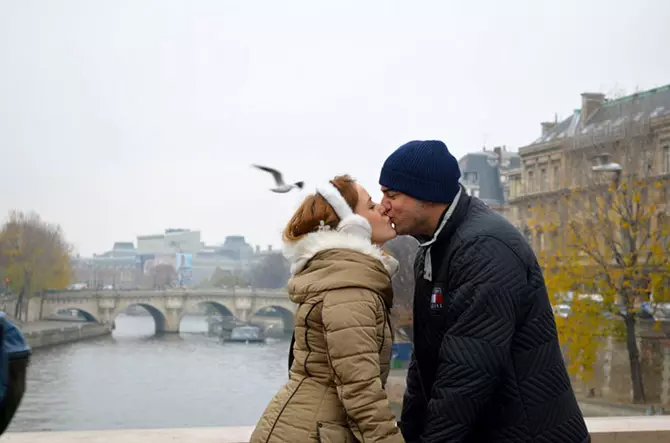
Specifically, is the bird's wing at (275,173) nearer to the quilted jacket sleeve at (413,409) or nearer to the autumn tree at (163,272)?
the quilted jacket sleeve at (413,409)

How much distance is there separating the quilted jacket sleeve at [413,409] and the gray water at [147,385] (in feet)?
65.2

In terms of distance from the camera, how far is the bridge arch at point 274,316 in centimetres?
5112

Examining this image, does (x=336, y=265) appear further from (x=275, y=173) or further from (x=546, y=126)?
(x=546, y=126)

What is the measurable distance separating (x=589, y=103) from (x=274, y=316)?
3465cm

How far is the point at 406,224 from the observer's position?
2.12m

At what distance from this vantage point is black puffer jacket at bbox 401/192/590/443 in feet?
6.17

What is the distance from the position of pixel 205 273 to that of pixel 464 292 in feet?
370

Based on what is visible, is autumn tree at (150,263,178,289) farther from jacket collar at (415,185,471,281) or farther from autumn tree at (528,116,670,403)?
jacket collar at (415,185,471,281)

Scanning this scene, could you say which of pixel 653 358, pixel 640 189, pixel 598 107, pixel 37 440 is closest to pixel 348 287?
pixel 37 440

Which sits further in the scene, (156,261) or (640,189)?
(156,261)

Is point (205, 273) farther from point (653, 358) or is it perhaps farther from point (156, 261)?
point (653, 358)

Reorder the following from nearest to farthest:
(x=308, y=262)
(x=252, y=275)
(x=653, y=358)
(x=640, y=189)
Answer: (x=308, y=262) → (x=653, y=358) → (x=640, y=189) → (x=252, y=275)

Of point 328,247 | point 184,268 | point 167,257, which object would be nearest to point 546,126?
point 328,247

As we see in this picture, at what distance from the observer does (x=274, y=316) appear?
60.7 m
